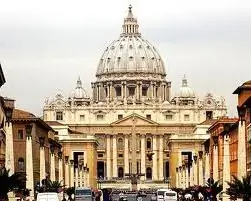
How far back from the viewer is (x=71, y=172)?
128375 millimetres

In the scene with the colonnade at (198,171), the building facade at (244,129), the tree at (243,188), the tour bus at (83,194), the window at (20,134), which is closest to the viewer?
the tree at (243,188)

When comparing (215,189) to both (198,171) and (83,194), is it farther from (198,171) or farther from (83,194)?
(198,171)

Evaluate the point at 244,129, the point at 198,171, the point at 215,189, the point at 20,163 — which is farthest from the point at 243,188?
the point at 198,171

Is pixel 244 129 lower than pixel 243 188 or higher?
higher

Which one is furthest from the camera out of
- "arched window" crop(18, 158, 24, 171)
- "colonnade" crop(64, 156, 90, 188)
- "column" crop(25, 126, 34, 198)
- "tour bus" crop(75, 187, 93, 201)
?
"colonnade" crop(64, 156, 90, 188)

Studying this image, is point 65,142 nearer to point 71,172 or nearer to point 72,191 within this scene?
point 71,172

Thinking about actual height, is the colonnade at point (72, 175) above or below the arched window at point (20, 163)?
below

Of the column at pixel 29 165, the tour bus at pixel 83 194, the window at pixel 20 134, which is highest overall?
the window at pixel 20 134

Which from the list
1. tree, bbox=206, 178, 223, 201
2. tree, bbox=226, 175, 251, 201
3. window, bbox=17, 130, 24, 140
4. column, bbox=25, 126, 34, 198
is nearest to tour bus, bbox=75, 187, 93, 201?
tree, bbox=206, 178, 223, 201

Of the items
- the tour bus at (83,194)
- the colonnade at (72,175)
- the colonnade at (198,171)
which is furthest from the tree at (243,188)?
the colonnade at (72,175)

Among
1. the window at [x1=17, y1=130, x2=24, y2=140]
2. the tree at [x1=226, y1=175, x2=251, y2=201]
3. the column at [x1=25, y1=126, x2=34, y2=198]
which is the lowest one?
the tree at [x1=226, y1=175, x2=251, y2=201]

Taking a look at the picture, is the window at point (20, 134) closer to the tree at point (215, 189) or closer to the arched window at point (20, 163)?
the arched window at point (20, 163)

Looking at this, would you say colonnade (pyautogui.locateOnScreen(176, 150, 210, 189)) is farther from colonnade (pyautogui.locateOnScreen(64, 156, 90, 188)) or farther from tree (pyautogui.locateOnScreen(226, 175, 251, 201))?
tree (pyautogui.locateOnScreen(226, 175, 251, 201))

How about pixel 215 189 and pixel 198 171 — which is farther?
pixel 198 171
